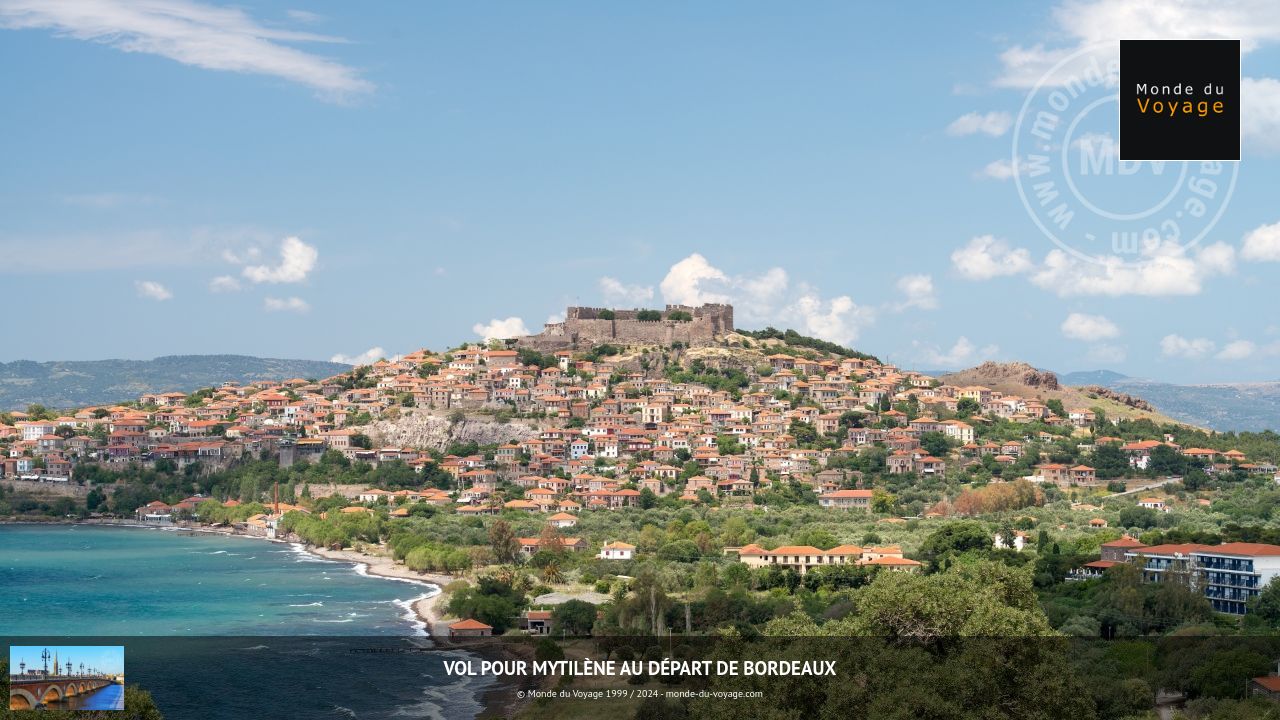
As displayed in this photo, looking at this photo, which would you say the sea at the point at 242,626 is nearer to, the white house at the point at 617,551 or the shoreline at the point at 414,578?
the shoreline at the point at 414,578

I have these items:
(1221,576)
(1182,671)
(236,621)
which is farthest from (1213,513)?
(236,621)

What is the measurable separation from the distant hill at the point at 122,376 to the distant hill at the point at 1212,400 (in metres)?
90.6

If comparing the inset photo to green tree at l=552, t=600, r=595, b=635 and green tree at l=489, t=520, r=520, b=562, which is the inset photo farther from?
green tree at l=489, t=520, r=520, b=562

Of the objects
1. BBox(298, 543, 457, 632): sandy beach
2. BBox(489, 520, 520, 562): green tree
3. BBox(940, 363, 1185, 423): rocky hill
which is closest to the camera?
BBox(298, 543, 457, 632): sandy beach

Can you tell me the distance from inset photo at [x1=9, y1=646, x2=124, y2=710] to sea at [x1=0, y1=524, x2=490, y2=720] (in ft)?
19.4

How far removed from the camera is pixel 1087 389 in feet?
210

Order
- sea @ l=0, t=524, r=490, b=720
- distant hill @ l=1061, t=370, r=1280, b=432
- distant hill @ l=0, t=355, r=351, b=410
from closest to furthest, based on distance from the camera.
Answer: sea @ l=0, t=524, r=490, b=720 < distant hill @ l=1061, t=370, r=1280, b=432 < distant hill @ l=0, t=355, r=351, b=410

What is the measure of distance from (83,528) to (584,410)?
756 inches

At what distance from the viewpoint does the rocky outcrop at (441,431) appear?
5453 centimetres

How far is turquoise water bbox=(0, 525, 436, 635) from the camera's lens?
29.6 meters

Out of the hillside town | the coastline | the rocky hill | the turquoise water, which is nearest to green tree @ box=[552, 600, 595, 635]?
the coastline

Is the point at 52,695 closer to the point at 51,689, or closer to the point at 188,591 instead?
the point at 51,689

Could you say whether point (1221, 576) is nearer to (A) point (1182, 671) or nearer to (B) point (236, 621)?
(A) point (1182, 671)

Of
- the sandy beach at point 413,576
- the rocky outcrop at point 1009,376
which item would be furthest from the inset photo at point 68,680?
the rocky outcrop at point 1009,376
